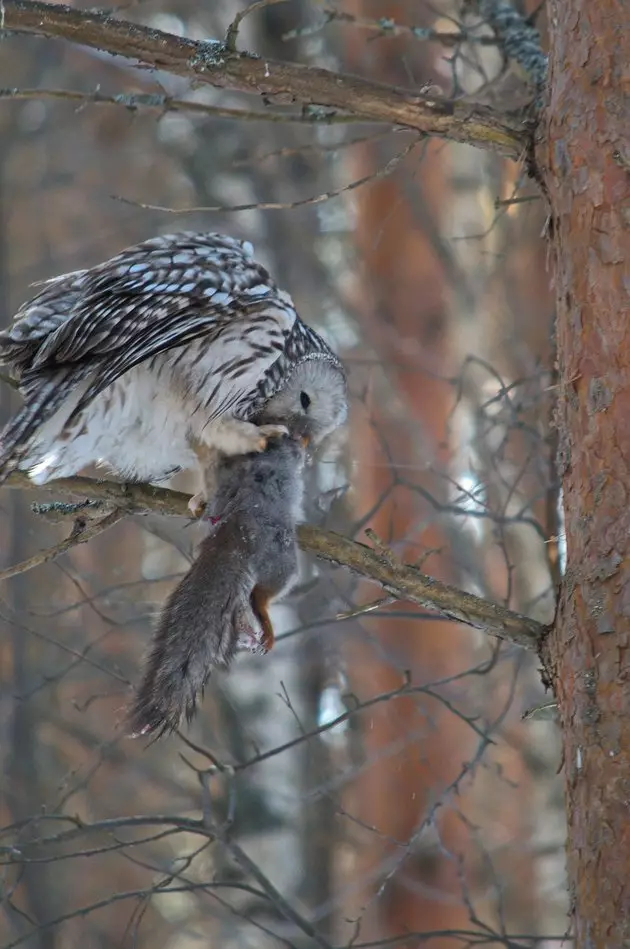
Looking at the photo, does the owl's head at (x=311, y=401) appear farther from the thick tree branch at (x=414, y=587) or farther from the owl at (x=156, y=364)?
the thick tree branch at (x=414, y=587)

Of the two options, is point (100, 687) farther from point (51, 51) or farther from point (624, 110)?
point (624, 110)

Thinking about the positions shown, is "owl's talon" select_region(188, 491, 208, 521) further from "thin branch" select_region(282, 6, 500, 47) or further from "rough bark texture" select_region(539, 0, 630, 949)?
"thin branch" select_region(282, 6, 500, 47)

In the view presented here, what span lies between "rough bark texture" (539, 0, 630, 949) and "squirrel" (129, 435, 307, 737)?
0.81m

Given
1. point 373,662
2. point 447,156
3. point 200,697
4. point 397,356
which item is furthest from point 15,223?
point 200,697

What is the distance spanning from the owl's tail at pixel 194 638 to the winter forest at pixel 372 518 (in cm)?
18

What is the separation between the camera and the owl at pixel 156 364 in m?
3.45

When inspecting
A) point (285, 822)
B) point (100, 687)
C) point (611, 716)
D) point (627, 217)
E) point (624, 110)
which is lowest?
point (611, 716)

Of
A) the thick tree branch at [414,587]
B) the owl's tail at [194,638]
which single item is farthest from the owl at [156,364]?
the owl's tail at [194,638]

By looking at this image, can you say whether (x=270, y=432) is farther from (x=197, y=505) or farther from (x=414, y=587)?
(x=414, y=587)

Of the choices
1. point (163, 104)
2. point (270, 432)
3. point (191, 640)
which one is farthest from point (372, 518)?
point (191, 640)

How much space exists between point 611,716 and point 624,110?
4.63 feet

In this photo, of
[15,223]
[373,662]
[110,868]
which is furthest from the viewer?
[15,223]

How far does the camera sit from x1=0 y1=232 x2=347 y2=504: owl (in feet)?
11.3

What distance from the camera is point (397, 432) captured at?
706cm
